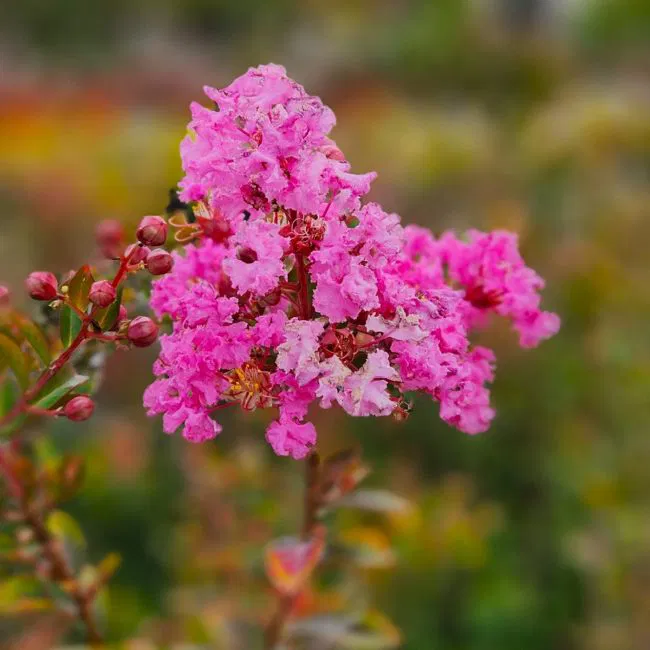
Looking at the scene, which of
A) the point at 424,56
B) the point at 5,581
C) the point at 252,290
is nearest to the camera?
the point at 252,290

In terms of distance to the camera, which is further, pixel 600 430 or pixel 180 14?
pixel 180 14

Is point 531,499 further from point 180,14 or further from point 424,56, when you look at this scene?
point 180,14

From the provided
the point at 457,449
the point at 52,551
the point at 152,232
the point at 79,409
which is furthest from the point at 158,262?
the point at 457,449

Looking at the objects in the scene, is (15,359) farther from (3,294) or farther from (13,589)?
(13,589)

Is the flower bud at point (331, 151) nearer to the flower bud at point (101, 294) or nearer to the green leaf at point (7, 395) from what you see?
the flower bud at point (101, 294)

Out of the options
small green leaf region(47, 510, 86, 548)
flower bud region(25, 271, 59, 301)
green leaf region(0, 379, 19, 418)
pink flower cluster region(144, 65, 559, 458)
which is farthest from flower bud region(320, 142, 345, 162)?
small green leaf region(47, 510, 86, 548)

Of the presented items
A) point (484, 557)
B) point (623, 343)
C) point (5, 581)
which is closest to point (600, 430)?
point (623, 343)

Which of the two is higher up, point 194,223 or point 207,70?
point 207,70

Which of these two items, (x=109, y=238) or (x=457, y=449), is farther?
(x=457, y=449)
